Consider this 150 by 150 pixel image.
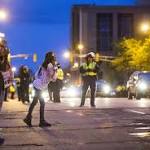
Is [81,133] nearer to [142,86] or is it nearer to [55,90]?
[55,90]

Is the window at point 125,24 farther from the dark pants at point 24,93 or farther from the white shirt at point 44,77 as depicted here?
the white shirt at point 44,77

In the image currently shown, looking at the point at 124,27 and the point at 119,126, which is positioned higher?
the point at 124,27

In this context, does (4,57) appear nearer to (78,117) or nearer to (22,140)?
(22,140)

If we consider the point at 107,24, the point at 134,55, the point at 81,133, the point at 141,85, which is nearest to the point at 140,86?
the point at 141,85

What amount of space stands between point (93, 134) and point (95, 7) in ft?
389

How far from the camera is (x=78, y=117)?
52.1ft

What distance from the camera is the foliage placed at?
72.2 metres

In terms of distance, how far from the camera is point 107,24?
428 ft

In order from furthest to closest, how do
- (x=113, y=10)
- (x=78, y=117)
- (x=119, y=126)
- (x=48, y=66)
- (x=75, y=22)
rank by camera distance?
(x=75, y=22) → (x=113, y=10) → (x=78, y=117) → (x=48, y=66) → (x=119, y=126)

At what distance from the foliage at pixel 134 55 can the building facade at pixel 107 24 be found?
127ft

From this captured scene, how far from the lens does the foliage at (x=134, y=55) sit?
72250mm

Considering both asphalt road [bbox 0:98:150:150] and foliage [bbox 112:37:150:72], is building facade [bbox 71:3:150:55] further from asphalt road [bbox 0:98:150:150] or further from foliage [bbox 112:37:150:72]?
asphalt road [bbox 0:98:150:150]

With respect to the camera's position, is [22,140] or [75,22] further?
[75,22]

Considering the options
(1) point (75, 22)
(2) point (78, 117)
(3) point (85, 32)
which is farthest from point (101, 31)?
(2) point (78, 117)
